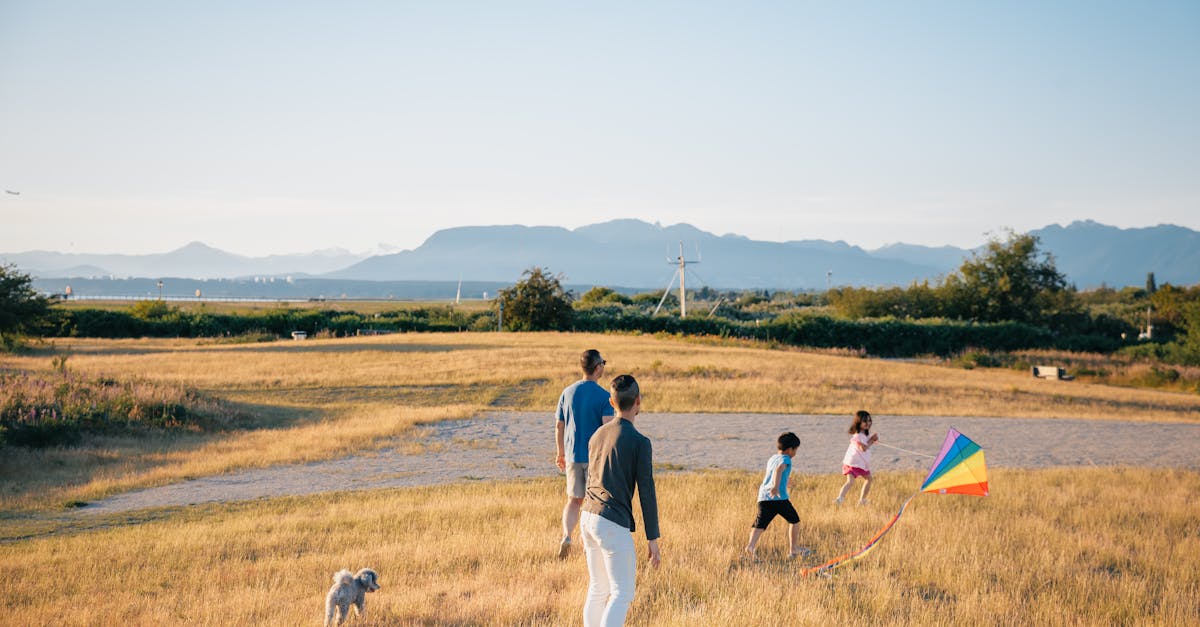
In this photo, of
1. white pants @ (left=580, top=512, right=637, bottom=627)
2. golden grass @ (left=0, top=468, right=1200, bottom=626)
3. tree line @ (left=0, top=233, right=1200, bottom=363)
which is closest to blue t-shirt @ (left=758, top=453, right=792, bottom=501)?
golden grass @ (left=0, top=468, right=1200, bottom=626)

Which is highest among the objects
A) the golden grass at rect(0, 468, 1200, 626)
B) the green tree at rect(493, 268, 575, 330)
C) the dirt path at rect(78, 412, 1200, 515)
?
the green tree at rect(493, 268, 575, 330)

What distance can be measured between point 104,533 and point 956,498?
12.9 meters

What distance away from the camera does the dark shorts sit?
983cm

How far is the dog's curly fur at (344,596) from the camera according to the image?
7391mm

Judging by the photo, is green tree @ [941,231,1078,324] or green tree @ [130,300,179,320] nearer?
green tree @ [130,300,179,320]

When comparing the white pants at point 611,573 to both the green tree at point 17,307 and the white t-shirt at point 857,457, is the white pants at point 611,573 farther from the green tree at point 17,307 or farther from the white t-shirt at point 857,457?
the green tree at point 17,307

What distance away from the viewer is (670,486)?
47.5 ft

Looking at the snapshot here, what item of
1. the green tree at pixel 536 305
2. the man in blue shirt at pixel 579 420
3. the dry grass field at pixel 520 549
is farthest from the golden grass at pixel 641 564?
the green tree at pixel 536 305

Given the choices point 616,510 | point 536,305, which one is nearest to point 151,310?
point 536,305

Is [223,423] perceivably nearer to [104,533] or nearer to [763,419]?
[104,533]

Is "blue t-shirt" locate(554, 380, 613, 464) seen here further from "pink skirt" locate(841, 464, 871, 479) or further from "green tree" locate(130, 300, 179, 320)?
"green tree" locate(130, 300, 179, 320)

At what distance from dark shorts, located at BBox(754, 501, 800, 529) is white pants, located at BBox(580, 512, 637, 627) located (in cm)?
403

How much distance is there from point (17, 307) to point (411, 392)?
26177 millimetres

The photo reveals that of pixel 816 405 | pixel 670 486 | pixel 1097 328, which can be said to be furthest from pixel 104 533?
pixel 1097 328
